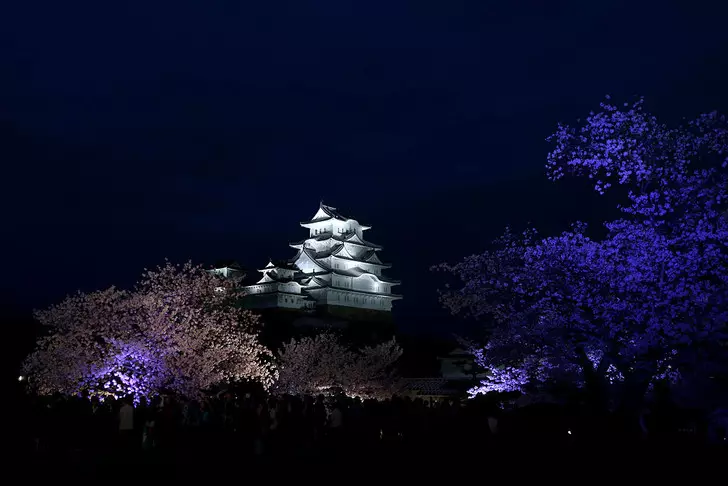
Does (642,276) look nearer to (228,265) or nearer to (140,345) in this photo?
(140,345)

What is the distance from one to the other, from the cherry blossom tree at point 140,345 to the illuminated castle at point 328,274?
52556mm

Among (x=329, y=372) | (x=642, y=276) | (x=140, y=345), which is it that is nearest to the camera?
(x=642, y=276)

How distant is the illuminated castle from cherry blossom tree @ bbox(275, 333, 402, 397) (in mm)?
36562

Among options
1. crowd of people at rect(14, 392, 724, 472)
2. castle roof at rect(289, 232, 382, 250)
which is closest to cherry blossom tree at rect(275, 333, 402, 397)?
crowd of people at rect(14, 392, 724, 472)

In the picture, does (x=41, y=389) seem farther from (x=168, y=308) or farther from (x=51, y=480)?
(x=51, y=480)

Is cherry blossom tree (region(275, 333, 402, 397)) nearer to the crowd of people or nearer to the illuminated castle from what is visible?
the crowd of people

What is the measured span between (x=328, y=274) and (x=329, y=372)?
4103cm

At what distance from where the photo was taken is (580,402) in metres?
23.1

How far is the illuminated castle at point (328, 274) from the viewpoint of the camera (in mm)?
86875

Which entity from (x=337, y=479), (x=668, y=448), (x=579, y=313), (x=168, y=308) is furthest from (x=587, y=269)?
(x=168, y=308)

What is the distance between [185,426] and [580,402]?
40.2 ft

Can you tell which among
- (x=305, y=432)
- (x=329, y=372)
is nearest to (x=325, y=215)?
(x=329, y=372)

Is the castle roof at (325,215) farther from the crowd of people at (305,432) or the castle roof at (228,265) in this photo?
the crowd of people at (305,432)

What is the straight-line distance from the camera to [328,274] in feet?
289
